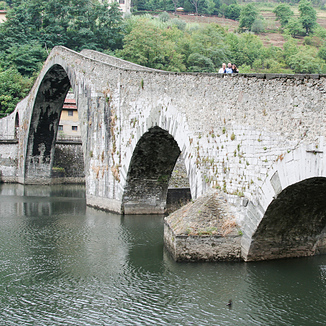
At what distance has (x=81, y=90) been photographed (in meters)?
20.0

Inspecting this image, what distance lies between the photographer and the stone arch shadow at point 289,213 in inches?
341

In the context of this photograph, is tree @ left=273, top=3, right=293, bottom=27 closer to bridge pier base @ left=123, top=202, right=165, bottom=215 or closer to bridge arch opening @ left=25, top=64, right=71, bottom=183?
bridge arch opening @ left=25, top=64, right=71, bottom=183

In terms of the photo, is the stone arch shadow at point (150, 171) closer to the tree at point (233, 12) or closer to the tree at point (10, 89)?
the tree at point (10, 89)

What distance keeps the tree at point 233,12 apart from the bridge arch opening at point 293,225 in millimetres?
86412

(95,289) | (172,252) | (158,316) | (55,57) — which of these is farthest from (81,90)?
(158,316)

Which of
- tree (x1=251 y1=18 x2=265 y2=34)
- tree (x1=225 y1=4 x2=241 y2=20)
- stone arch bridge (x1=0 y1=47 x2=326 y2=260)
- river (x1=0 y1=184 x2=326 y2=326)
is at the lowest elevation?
river (x1=0 y1=184 x2=326 y2=326)

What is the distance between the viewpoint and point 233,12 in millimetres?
93000

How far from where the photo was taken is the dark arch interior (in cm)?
1648

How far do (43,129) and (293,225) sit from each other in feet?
70.6

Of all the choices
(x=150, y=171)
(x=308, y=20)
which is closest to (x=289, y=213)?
(x=150, y=171)

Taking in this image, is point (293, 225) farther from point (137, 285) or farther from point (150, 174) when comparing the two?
point (150, 174)

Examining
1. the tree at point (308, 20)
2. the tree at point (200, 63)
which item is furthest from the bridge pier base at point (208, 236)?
the tree at point (308, 20)

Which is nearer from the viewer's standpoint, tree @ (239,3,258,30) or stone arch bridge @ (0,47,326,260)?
stone arch bridge @ (0,47,326,260)

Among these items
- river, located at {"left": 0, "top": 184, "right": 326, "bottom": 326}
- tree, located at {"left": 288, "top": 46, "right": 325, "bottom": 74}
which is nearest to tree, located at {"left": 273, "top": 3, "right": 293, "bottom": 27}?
tree, located at {"left": 288, "top": 46, "right": 325, "bottom": 74}
